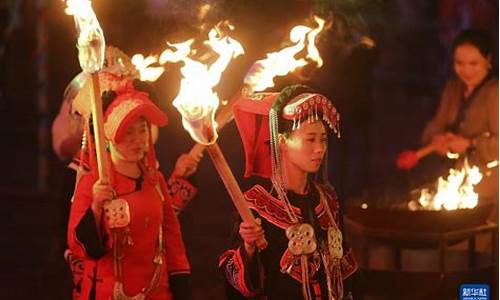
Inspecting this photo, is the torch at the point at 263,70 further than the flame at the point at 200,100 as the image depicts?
Yes

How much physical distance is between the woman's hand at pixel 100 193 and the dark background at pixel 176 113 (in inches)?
54.8

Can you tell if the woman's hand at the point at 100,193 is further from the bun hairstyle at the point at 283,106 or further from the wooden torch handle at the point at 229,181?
the bun hairstyle at the point at 283,106

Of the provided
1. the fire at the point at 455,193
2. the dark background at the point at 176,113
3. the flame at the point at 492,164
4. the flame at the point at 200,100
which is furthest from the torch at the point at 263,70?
the flame at the point at 492,164

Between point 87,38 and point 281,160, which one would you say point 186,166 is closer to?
point 281,160

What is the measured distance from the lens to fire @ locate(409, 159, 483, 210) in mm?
6668

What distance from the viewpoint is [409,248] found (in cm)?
666

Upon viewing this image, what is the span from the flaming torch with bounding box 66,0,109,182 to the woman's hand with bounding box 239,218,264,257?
68cm

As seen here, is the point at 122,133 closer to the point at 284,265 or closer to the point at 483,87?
the point at 284,265

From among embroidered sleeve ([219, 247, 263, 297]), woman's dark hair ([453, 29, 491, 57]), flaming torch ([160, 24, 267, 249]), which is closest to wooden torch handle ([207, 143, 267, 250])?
flaming torch ([160, 24, 267, 249])

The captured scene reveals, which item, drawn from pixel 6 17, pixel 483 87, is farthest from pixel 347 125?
pixel 6 17

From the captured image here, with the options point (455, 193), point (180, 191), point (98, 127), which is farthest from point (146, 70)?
point (455, 193)

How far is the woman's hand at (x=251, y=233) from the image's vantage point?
13.8 ft

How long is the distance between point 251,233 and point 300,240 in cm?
32

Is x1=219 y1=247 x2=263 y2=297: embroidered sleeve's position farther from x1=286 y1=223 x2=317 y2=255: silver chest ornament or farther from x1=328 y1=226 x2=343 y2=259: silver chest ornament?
x1=328 y1=226 x2=343 y2=259: silver chest ornament
